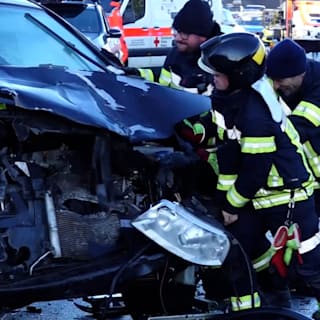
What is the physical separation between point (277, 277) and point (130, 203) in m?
1.01

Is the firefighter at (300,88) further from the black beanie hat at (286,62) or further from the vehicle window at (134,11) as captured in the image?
the vehicle window at (134,11)

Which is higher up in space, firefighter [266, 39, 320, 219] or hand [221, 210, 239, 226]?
firefighter [266, 39, 320, 219]

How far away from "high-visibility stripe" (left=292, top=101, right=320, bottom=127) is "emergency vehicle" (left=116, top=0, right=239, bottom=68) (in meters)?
11.6

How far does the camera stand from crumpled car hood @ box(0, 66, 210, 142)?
3.26 m

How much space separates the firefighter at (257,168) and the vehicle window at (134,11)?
13401 millimetres

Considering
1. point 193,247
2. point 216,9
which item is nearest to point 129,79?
point 193,247

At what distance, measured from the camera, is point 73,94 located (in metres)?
3.48

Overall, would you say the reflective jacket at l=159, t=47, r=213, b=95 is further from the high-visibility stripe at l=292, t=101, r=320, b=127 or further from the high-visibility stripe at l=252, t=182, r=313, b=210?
the high-visibility stripe at l=252, t=182, r=313, b=210

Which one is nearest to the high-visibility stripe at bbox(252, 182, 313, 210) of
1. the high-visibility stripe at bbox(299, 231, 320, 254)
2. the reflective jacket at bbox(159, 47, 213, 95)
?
the high-visibility stripe at bbox(299, 231, 320, 254)

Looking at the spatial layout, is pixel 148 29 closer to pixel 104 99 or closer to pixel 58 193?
pixel 104 99

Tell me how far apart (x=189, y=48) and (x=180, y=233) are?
82.3 inches

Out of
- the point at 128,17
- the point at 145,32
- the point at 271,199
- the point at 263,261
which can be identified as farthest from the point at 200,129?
the point at 128,17

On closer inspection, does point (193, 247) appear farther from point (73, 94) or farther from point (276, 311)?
point (73, 94)

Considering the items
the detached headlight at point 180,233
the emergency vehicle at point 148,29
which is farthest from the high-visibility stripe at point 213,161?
the emergency vehicle at point 148,29
